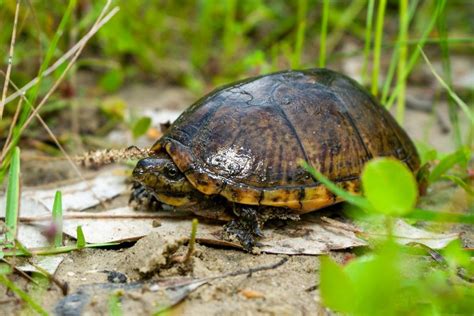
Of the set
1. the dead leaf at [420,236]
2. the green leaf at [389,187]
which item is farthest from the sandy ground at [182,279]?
the green leaf at [389,187]

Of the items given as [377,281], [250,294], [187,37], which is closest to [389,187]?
[377,281]

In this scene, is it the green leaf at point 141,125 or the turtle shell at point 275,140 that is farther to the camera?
the green leaf at point 141,125

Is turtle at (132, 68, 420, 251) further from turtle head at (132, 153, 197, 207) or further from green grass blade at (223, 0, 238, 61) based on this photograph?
green grass blade at (223, 0, 238, 61)

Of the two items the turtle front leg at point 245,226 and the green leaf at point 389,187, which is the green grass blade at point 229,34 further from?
the green leaf at point 389,187

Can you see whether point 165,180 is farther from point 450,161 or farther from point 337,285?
point 450,161

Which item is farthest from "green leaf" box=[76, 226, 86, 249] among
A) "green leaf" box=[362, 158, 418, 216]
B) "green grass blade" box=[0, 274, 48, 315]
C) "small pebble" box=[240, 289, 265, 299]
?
"green leaf" box=[362, 158, 418, 216]
